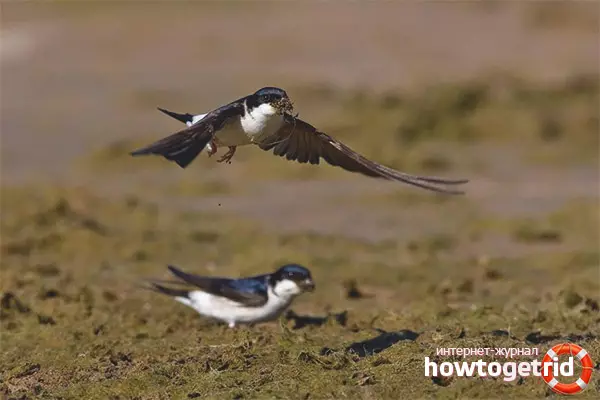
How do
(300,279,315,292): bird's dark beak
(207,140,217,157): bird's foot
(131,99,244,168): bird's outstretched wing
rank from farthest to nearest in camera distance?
(300,279,315,292): bird's dark beak, (207,140,217,157): bird's foot, (131,99,244,168): bird's outstretched wing

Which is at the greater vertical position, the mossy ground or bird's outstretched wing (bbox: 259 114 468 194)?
bird's outstretched wing (bbox: 259 114 468 194)

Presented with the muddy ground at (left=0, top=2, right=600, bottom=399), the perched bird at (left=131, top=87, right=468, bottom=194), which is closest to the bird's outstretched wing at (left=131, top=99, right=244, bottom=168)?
the perched bird at (left=131, top=87, right=468, bottom=194)

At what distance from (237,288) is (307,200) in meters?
6.51

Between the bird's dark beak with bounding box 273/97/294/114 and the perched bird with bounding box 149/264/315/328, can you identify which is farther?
the perched bird with bounding box 149/264/315/328

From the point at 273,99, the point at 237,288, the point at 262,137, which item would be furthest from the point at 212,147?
the point at 237,288

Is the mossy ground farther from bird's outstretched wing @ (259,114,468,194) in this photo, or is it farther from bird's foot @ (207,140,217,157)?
bird's foot @ (207,140,217,157)

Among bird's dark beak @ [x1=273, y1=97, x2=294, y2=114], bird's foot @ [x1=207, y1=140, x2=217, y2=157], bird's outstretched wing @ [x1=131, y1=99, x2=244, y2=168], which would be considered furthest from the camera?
bird's foot @ [x1=207, y1=140, x2=217, y2=157]

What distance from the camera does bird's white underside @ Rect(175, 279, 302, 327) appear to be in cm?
845

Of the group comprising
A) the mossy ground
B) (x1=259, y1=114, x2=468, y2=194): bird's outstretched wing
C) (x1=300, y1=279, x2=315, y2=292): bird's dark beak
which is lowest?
the mossy ground

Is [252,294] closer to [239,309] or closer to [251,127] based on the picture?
[239,309]

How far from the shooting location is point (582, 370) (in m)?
6.77

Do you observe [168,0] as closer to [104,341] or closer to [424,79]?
[424,79]

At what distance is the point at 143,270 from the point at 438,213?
4211 mm

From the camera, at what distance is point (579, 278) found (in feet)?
35.4
